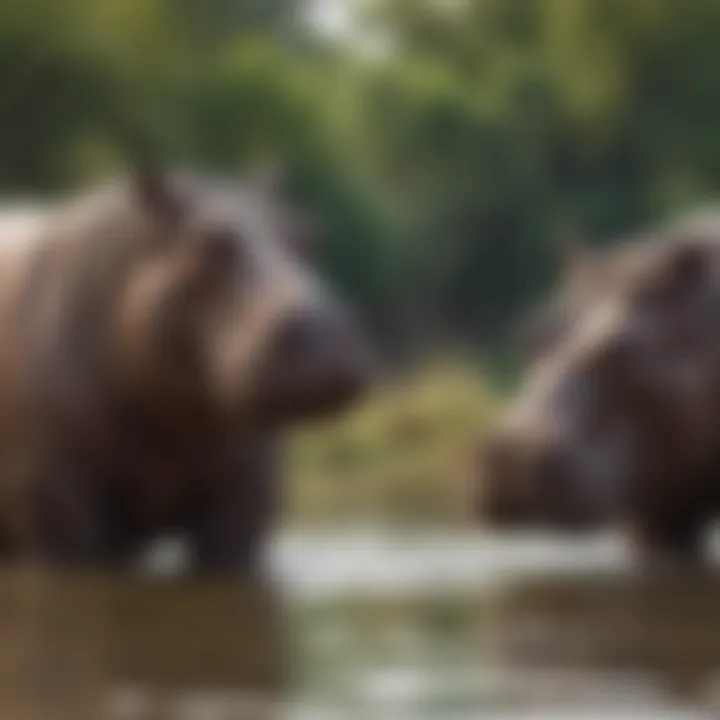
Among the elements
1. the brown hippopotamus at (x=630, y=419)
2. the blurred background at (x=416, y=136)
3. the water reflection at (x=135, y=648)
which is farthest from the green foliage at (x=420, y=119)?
the water reflection at (x=135, y=648)

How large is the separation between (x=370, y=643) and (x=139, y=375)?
0.95 metres

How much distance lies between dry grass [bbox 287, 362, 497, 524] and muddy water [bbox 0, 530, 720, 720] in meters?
0.94

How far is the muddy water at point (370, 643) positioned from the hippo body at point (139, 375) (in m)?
0.15

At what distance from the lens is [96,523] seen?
7.54 feet

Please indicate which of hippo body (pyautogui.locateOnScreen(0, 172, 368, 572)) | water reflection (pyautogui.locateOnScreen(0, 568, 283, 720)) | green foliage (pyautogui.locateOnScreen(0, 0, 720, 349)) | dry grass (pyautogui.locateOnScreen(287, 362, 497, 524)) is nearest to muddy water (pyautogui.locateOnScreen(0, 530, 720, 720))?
water reflection (pyautogui.locateOnScreen(0, 568, 283, 720))

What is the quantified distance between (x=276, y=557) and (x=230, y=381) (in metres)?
0.37

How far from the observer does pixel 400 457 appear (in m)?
3.80

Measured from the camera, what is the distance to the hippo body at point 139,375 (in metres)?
2.26

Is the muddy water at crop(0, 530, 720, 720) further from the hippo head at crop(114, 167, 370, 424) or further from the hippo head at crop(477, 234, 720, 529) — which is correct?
the hippo head at crop(114, 167, 370, 424)

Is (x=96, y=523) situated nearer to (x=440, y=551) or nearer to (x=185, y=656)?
(x=440, y=551)

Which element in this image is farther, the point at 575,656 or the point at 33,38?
the point at 33,38

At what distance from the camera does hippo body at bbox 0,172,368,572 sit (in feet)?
7.43

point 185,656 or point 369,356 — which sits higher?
point 369,356

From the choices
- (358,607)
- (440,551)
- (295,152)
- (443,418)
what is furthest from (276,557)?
(295,152)
